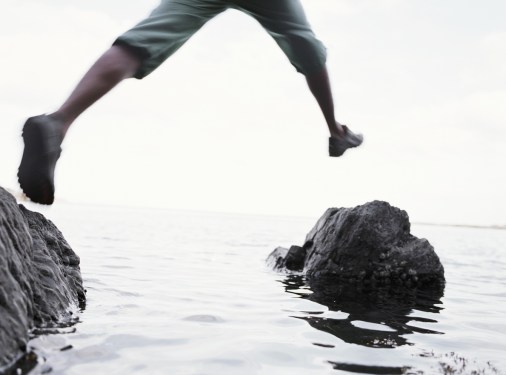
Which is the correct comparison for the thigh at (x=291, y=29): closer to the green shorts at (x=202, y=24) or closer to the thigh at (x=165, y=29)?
the green shorts at (x=202, y=24)

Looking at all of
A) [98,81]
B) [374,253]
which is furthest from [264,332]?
[374,253]

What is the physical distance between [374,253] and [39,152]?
6.48 m

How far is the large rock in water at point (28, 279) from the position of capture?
2.90 metres

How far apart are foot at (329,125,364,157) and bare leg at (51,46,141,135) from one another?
1665 mm

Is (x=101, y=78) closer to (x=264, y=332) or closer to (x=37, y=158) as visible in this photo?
(x=37, y=158)

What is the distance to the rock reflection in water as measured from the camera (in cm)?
417

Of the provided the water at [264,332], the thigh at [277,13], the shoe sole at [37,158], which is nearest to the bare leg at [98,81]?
the shoe sole at [37,158]

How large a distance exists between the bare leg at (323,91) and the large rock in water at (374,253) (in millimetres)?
4790

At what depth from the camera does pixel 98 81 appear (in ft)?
10.2

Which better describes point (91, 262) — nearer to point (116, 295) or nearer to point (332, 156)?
point (116, 295)

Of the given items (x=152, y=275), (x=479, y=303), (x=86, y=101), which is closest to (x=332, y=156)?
(x=86, y=101)

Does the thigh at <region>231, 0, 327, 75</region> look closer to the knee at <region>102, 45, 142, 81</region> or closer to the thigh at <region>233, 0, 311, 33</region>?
the thigh at <region>233, 0, 311, 33</region>

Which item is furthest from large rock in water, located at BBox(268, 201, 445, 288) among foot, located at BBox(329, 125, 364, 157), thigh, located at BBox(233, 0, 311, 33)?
thigh, located at BBox(233, 0, 311, 33)

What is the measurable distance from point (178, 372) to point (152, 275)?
5.24 metres
